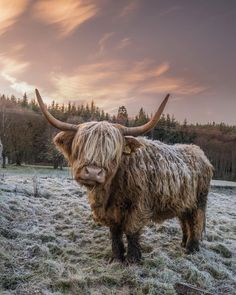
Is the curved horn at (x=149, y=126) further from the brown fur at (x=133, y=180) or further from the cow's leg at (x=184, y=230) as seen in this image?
the cow's leg at (x=184, y=230)

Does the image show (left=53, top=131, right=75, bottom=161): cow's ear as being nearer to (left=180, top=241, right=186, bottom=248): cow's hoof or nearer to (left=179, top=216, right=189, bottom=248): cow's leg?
(left=179, top=216, right=189, bottom=248): cow's leg

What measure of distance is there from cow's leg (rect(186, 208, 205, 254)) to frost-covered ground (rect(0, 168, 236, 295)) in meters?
0.20

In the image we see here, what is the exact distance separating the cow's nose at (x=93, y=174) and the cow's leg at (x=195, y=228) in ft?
9.02

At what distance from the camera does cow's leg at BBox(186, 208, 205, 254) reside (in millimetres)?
6871

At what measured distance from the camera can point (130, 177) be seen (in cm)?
553

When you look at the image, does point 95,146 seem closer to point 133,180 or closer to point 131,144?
point 131,144

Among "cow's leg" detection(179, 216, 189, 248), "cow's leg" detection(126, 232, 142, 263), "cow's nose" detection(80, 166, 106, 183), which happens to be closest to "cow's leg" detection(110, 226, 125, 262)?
"cow's leg" detection(126, 232, 142, 263)

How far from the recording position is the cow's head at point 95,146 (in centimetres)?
478

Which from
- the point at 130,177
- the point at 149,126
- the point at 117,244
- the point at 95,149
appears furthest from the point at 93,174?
the point at 117,244

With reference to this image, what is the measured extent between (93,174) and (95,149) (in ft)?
1.17

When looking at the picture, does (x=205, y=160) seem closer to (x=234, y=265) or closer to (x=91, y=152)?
(x=234, y=265)

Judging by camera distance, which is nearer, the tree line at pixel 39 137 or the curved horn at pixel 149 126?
the curved horn at pixel 149 126

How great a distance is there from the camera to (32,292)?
14.7ft

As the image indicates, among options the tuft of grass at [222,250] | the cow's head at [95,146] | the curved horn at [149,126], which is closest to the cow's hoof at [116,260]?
the cow's head at [95,146]
